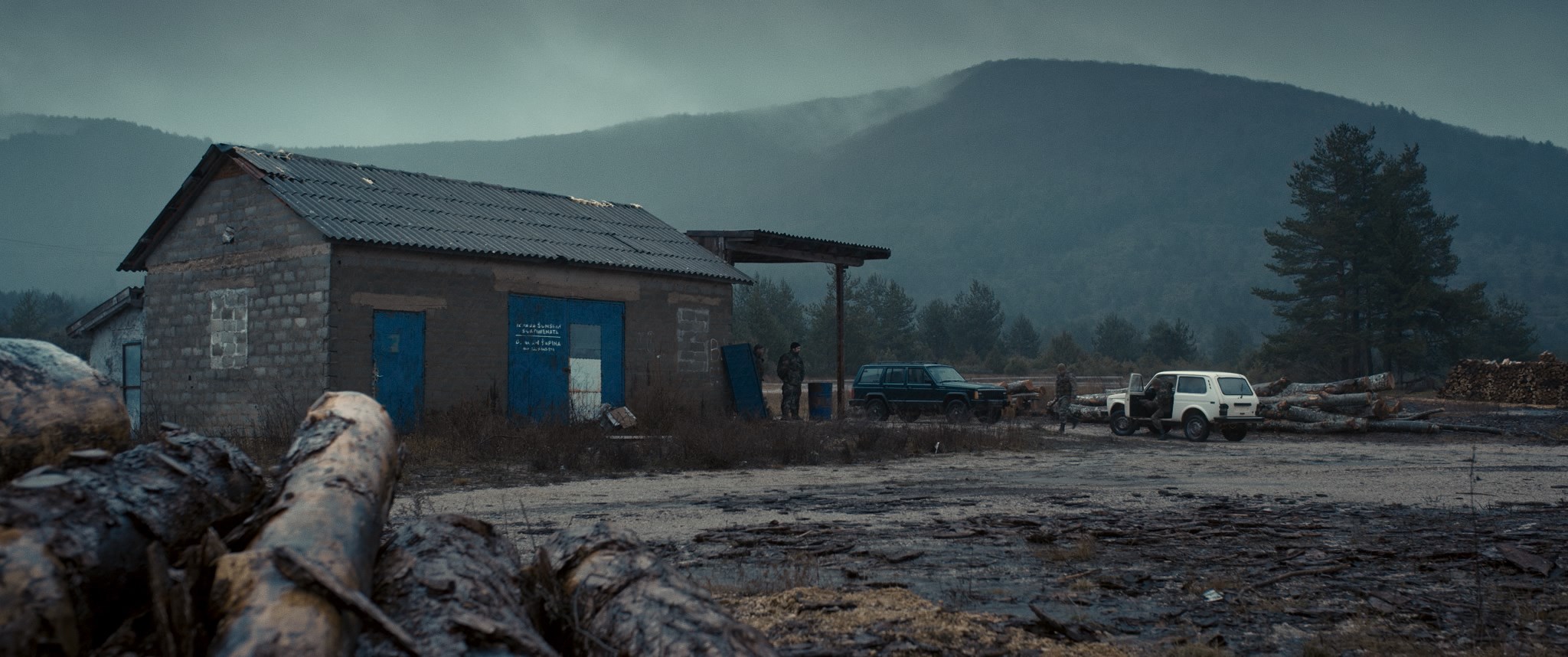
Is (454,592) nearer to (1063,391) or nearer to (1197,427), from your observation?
(1197,427)

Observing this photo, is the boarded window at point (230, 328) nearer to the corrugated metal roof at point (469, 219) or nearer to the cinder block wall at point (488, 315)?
the corrugated metal roof at point (469, 219)

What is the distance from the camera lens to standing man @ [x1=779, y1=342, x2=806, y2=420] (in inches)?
934

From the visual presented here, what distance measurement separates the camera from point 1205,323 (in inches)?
4727

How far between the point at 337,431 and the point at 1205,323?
12549cm

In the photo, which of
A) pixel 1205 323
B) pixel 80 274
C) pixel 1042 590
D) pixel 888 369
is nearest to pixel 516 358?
pixel 888 369

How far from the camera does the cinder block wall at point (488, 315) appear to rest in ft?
53.6

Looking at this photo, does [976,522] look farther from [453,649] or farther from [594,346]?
[594,346]

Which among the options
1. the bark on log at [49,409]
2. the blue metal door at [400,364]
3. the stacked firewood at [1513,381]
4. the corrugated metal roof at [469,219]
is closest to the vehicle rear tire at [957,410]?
the corrugated metal roof at [469,219]

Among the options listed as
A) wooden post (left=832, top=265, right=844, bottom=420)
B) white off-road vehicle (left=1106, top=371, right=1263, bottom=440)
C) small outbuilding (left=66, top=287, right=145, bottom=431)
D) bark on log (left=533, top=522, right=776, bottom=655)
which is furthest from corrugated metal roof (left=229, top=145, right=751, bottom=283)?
bark on log (left=533, top=522, right=776, bottom=655)

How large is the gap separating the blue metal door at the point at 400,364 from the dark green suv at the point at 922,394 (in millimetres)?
11785

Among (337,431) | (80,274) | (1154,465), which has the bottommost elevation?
(1154,465)

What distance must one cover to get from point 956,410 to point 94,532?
22406 mm

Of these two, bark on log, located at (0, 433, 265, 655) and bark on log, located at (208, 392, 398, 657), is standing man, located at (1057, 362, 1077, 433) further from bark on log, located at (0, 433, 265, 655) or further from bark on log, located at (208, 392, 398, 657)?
bark on log, located at (0, 433, 265, 655)

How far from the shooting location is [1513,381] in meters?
29.3
